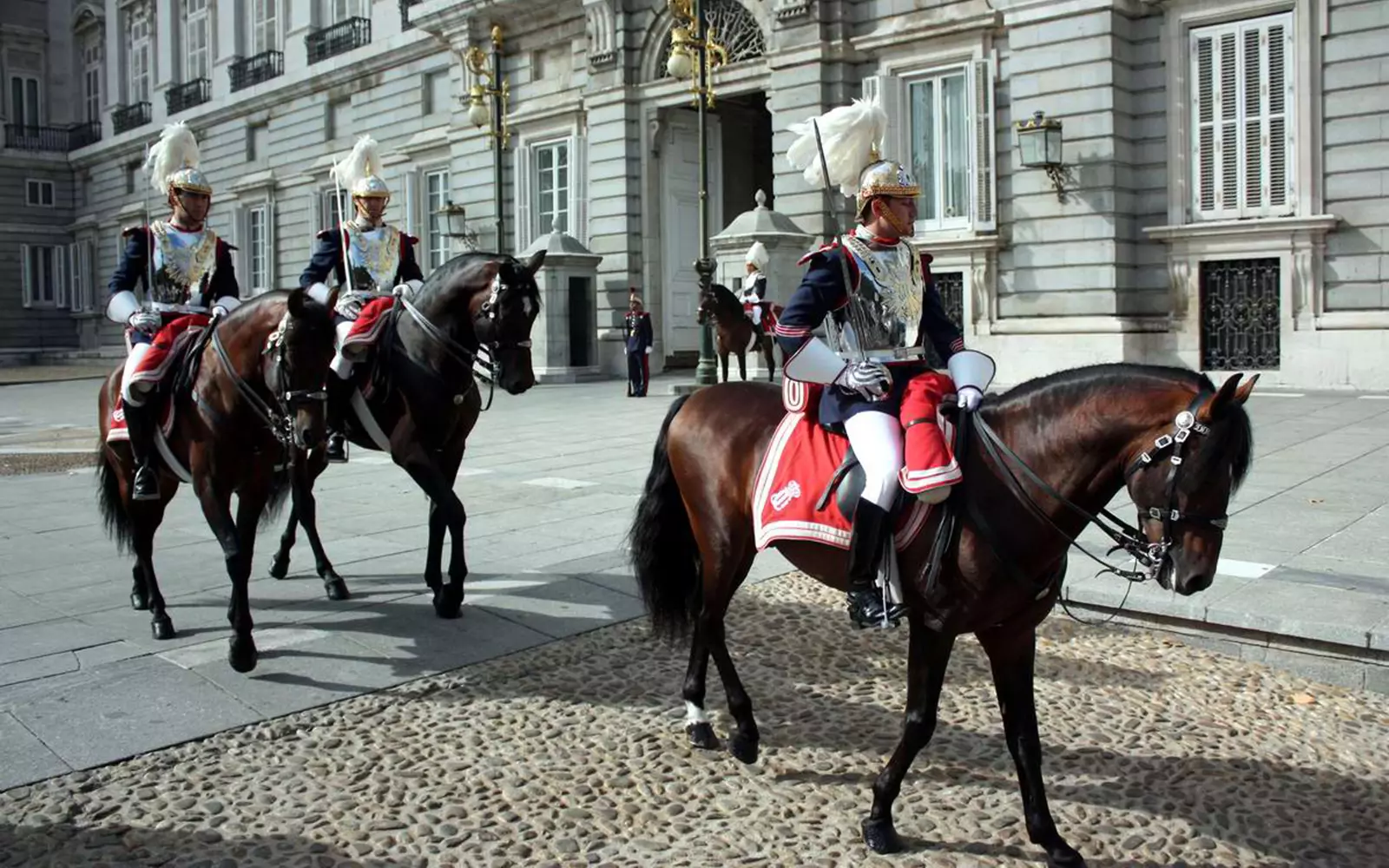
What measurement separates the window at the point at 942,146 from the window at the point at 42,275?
38760 millimetres

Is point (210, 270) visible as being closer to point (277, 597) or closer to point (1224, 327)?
point (277, 597)

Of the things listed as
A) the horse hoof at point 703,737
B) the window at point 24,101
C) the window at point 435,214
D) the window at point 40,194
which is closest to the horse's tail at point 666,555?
the horse hoof at point 703,737

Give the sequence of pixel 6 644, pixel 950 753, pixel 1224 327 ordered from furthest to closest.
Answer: pixel 1224 327 → pixel 6 644 → pixel 950 753

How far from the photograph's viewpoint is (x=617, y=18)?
23.9 meters

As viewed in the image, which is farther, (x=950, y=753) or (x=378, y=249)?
(x=378, y=249)

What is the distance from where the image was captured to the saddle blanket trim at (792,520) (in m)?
3.52

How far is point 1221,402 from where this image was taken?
3.01m

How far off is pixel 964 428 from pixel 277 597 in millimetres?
4299

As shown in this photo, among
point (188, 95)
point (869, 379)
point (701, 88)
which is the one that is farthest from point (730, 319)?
point (188, 95)

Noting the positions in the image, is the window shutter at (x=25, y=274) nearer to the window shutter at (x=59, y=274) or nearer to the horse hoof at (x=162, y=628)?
the window shutter at (x=59, y=274)

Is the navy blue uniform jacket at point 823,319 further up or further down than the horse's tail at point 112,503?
further up

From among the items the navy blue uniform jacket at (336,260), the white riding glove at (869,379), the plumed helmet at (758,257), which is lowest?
the white riding glove at (869,379)

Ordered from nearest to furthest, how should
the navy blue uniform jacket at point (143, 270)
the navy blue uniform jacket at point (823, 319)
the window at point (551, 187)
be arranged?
1. the navy blue uniform jacket at point (823, 319)
2. the navy blue uniform jacket at point (143, 270)
3. the window at point (551, 187)

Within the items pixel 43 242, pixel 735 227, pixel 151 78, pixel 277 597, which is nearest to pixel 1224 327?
pixel 735 227
